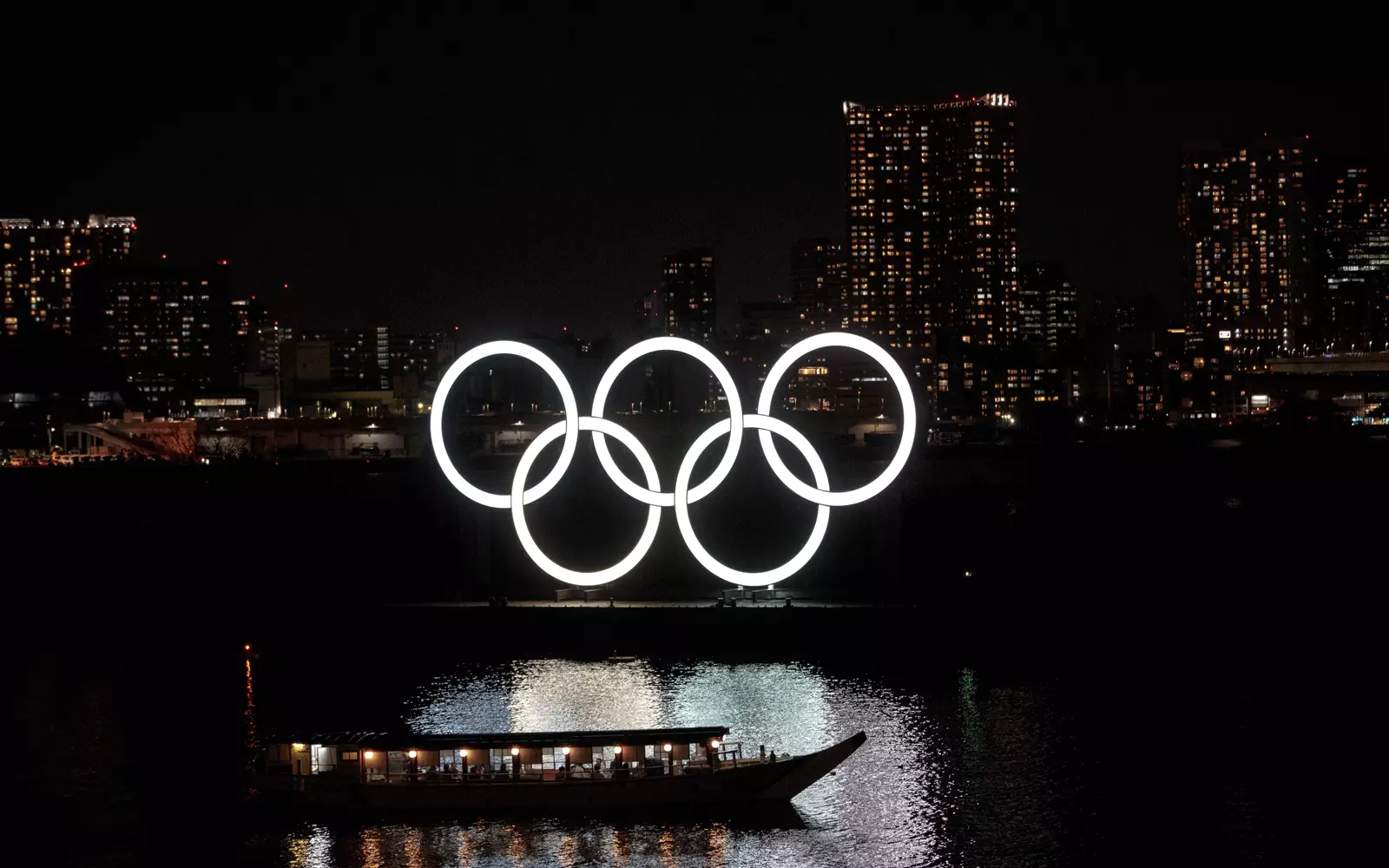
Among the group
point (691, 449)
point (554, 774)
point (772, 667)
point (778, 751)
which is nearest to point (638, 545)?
point (691, 449)

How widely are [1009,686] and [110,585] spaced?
2849 cm

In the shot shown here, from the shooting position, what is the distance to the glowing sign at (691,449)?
34.2 metres

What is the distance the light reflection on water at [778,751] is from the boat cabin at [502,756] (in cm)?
90

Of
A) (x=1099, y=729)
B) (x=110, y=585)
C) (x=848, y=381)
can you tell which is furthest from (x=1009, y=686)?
(x=848, y=381)

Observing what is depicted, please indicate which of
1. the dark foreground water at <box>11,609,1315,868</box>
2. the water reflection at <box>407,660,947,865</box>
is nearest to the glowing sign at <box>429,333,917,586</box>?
the dark foreground water at <box>11,609,1315,868</box>

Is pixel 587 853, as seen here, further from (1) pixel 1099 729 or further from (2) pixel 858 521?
(2) pixel 858 521

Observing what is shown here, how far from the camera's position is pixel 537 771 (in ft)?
81.5

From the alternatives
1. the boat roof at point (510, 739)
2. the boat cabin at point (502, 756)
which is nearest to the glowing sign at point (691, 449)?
the boat roof at point (510, 739)

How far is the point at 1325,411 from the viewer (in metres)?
108

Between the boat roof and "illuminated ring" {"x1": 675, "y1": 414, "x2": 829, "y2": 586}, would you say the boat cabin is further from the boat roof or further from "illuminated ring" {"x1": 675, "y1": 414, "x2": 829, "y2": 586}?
"illuminated ring" {"x1": 675, "y1": 414, "x2": 829, "y2": 586}

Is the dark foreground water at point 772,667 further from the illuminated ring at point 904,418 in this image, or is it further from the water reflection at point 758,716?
the illuminated ring at point 904,418

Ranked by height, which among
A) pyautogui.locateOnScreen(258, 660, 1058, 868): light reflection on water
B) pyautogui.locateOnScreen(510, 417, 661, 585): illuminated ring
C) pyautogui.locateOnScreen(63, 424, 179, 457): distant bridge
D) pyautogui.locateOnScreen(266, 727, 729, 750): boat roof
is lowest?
pyautogui.locateOnScreen(258, 660, 1058, 868): light reflection on water

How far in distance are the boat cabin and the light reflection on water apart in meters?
0.90

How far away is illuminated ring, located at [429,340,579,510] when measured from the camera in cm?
3553
